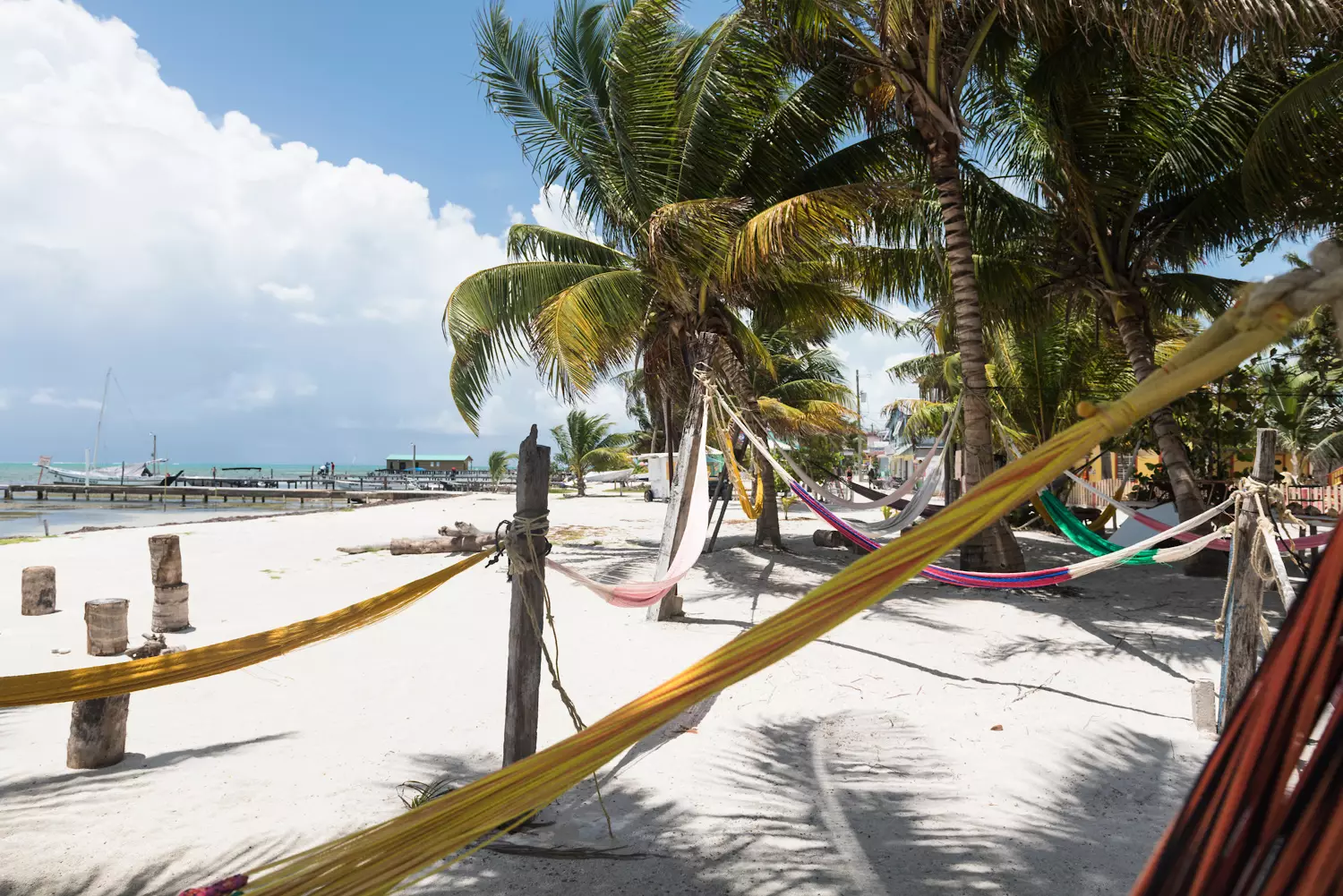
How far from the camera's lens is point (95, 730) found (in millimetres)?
2811

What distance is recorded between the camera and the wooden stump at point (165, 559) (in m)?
5.02

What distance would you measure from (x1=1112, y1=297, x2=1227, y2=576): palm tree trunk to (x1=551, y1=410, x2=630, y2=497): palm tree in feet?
56.8

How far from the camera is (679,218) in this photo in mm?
5730

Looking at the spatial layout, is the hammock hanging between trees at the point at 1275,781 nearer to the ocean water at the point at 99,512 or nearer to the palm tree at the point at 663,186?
the palm tree at the point at 663,186

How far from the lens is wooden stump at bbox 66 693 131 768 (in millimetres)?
2793

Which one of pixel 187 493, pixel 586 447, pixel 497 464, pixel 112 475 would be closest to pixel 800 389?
pixel 586 447

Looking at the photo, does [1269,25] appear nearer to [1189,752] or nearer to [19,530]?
[1189,752]

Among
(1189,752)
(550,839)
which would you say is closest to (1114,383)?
(1189,752)

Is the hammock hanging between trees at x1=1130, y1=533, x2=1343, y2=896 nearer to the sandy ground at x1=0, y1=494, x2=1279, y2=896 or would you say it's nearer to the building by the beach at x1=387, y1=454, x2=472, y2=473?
the sandy ground at x1=0, y1=494, x2=1279, y2=896

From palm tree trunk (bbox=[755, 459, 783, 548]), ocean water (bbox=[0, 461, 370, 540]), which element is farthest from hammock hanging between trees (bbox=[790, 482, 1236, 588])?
ocean water (bbox=[0, 461, 370, 540])

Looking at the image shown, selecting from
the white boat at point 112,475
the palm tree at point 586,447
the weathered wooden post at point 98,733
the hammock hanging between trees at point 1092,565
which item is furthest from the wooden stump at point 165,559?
the white boat at point 112,475

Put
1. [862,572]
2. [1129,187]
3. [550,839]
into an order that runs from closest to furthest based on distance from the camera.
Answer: [862,572] < [550,839] < [1129,187]

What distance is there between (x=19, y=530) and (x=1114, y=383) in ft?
66.3

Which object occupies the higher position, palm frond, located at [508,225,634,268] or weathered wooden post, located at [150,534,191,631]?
palm frond, located at [508,225,634,268]
